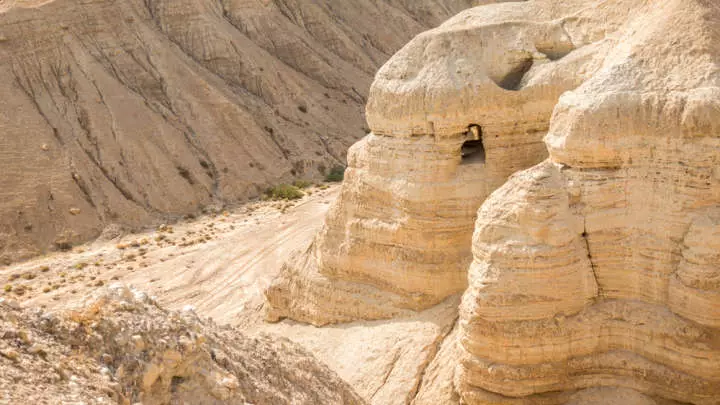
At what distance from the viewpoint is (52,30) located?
33.8 metres

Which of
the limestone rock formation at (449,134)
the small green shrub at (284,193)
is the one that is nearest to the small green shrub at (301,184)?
the small green shrub at (284,193)

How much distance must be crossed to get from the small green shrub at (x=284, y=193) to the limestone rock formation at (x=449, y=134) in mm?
18448

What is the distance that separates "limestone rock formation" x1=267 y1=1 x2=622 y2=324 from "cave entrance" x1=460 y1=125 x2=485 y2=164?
2 centimetres

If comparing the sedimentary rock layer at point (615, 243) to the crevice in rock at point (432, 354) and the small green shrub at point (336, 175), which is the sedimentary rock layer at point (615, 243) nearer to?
the crevice in rock at point (432, 354)

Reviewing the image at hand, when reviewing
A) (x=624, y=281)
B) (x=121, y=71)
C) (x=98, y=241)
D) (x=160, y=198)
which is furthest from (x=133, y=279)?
(x=624, y=281)

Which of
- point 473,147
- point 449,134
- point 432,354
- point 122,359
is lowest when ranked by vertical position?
point 432,354

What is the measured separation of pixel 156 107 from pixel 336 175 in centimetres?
751

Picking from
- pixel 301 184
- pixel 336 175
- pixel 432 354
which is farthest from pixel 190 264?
pixel 432 354

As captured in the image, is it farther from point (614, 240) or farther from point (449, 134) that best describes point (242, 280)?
point (614, 240)

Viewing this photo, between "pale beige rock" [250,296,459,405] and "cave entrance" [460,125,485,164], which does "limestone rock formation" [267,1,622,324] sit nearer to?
"cave entrance" [460,125,485,164]

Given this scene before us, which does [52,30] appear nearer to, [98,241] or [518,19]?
[98,241]

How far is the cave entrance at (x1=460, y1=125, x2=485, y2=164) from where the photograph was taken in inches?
524

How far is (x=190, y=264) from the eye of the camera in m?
24.6

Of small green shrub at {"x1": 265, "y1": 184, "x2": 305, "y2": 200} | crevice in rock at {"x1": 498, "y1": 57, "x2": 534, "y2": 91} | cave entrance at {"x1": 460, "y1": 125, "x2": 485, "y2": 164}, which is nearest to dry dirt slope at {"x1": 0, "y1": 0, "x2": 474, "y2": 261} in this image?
small green shrub at {"x1": 265, "y1": 184, "x2": 305, "y2": 200}
